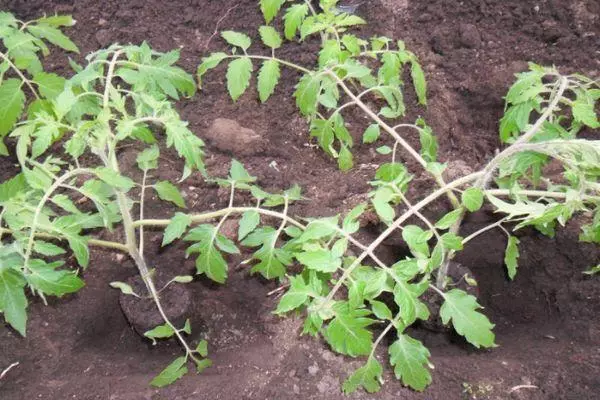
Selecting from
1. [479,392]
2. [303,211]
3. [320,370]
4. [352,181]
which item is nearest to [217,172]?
[303,211]

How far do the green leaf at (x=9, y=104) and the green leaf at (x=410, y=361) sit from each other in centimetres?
155

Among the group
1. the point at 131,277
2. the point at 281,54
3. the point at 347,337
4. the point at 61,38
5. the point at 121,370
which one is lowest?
the point at 121,370

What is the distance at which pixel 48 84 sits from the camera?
2232mm

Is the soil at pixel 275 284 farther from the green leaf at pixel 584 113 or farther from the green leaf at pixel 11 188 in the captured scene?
the green leaf at pixel 584 113

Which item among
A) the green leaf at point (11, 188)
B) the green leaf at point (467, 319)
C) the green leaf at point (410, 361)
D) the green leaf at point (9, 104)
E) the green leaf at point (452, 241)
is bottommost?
the green leaf at point (410, 361)

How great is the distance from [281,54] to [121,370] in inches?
65.2

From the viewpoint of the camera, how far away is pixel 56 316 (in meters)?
2.13

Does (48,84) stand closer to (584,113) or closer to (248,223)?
(248,223)

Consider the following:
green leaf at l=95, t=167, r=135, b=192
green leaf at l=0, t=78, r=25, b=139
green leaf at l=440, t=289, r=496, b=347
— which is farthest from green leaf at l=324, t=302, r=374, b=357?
green leaf at l=0, t=78, r=25, b=139

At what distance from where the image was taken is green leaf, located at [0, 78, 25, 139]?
6.99ft

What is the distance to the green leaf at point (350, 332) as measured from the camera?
1.56m

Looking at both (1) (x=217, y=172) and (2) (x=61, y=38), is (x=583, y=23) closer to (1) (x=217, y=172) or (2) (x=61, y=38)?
(1) (x=217, y=172)


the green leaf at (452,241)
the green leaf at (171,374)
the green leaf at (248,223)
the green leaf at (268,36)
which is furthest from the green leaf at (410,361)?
the green leaf at (268,36)

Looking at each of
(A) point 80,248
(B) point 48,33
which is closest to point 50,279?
(A) point 80,248
